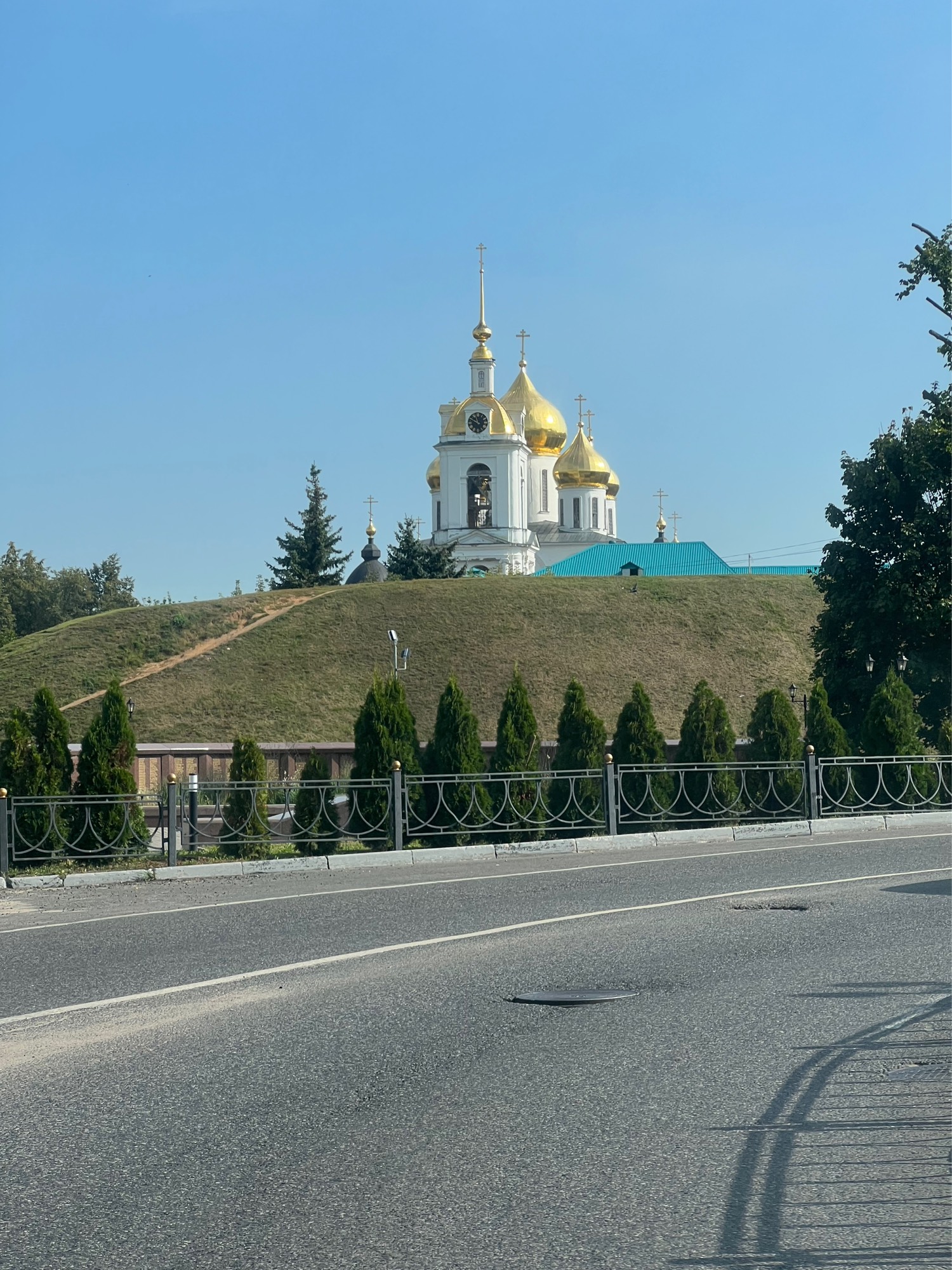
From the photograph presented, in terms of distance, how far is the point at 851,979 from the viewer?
7859mm

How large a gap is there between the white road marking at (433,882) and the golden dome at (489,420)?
6436cm

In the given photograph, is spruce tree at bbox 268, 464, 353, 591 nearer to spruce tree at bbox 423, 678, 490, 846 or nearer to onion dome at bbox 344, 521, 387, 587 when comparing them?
onion dome at bbox 344, 521, 387, 587

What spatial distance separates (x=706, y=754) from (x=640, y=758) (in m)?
1.08

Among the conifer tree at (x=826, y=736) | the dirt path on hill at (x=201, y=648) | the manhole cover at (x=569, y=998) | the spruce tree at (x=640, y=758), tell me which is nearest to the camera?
the manhole cover at (x=569, y=998)

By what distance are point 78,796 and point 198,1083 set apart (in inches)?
414

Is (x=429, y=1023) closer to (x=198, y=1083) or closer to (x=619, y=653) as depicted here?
(x=198, y=1083)

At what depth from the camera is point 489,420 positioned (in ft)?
266

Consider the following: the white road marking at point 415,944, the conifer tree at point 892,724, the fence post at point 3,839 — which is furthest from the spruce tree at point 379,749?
the conifer tree at point 892,724

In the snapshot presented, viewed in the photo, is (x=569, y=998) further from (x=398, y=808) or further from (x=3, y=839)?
(x=398, y=808)

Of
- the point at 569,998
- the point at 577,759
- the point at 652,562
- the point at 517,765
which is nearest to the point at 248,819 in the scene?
the point at 517,765

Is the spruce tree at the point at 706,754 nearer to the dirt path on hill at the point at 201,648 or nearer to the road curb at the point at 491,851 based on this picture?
the road curb at the point at 491,851

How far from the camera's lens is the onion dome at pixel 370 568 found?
7925 centimetres

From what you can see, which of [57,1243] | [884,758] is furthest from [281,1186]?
[884,758]

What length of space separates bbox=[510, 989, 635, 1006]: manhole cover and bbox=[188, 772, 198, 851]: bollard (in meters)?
9.56
